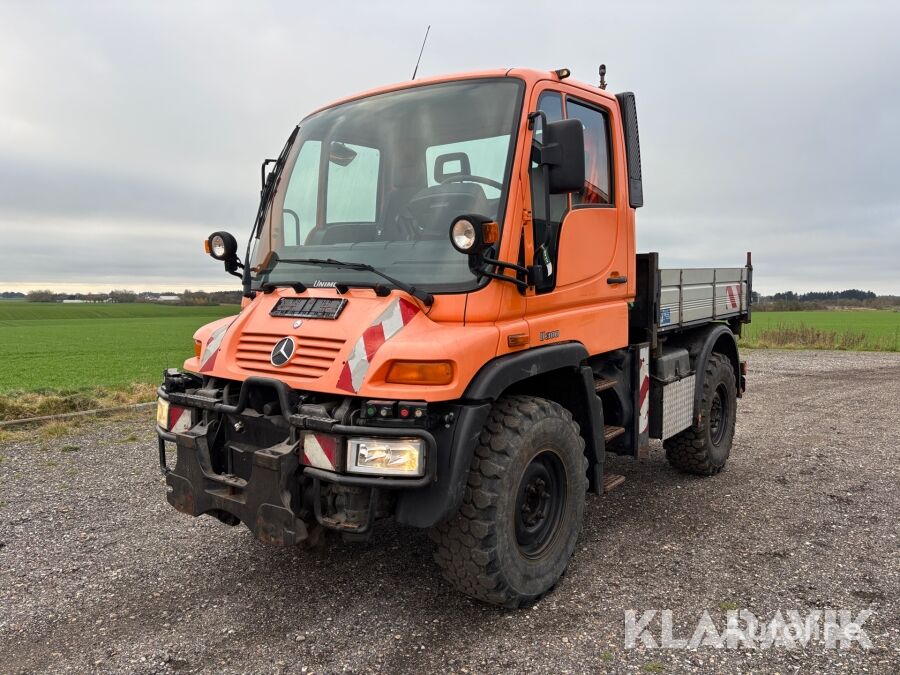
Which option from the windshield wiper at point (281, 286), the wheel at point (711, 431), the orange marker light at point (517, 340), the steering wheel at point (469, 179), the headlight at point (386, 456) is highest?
the steering wheel at point (469, 179)

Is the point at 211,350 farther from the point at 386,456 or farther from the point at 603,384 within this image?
the point at 603,384

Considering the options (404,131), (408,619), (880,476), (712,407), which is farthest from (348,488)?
(880,476)

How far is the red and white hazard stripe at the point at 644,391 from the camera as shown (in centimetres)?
461

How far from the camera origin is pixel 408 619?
3.26 m

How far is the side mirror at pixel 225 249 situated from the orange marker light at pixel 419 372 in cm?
165

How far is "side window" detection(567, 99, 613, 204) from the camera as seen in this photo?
13.0ft

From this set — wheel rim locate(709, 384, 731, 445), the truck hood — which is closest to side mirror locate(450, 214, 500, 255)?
the truck hood

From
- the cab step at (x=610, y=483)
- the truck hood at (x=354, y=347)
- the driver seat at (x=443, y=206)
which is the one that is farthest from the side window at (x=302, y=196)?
the cab step at (x=610, y=483)

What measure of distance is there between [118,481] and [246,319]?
10.5ft

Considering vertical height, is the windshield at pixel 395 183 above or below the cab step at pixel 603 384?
above

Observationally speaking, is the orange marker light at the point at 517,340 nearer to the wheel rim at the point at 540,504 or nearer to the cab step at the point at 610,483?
the wheel rim at the point at 540,504

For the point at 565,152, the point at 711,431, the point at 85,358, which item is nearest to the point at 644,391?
the point at 711,431

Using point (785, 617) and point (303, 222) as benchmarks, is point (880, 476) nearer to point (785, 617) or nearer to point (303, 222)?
point (785, 617)

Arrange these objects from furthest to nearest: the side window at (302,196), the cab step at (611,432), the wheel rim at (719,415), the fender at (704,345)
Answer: the wheel rim at (719,415), the fender at (704,345), the cab step at (611,432), the side window at (302,196)
